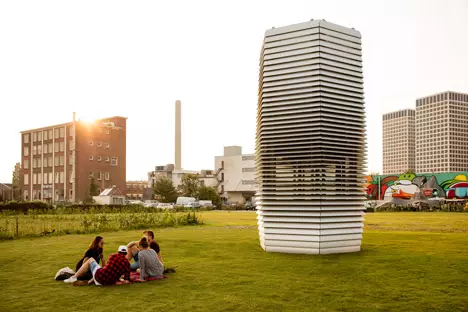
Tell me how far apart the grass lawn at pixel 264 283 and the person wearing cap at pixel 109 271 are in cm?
27

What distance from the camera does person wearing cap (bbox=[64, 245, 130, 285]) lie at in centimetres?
1002

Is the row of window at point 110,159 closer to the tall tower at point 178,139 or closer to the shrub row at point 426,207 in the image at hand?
the tall tower at point 178,139

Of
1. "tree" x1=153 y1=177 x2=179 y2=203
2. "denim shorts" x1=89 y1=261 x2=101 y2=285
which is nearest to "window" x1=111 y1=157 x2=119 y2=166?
"tree" x1=153 y1=177 x2=179 y2=203

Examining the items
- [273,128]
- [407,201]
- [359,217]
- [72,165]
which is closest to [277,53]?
[273,128]

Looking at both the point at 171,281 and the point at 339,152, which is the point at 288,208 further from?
the point at 171,281

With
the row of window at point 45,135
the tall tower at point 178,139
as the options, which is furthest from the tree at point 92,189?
the tall tower at point 178,139

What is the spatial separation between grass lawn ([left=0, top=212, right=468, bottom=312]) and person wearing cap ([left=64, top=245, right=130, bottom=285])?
27cm

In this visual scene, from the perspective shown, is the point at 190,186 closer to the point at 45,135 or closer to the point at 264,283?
the point at 45,135

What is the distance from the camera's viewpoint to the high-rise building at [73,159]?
88.0 metres

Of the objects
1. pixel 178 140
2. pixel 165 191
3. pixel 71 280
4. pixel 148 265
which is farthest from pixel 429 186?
pixel 178 140

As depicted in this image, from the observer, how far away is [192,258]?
13.8 m

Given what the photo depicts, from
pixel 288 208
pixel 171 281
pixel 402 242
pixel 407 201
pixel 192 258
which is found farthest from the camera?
pixel 407 201

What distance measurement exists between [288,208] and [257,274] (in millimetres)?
4444

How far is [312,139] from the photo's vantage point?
1502cm
